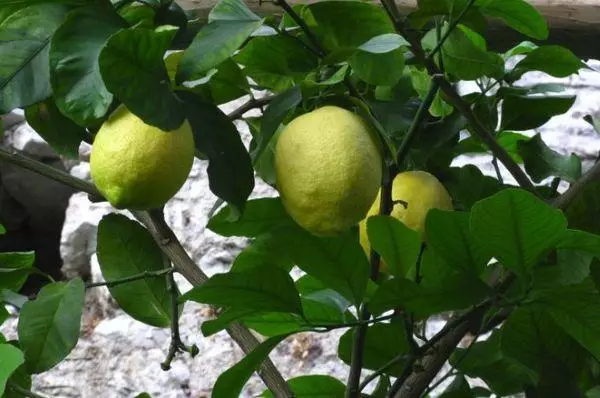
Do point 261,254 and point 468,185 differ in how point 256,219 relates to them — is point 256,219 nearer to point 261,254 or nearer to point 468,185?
point 261,254

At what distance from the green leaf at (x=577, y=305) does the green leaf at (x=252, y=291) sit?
130mm

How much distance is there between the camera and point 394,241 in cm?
47

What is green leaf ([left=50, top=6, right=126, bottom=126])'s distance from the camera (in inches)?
14.8

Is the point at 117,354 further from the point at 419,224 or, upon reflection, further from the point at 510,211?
the point at 510,211

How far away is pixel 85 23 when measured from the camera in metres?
0.39

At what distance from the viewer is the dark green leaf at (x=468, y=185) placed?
62 centimetres

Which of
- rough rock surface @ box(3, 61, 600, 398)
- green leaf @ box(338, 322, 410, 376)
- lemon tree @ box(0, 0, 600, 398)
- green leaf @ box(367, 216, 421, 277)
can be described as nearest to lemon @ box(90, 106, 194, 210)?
lemon tree @ box(0, 0, 600, 398)

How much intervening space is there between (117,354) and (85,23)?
1547 mm

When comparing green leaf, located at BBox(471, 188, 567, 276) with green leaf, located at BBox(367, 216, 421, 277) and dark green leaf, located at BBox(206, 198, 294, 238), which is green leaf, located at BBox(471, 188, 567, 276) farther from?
dark green leaf, located at BBox(206, 198, 294, 238)

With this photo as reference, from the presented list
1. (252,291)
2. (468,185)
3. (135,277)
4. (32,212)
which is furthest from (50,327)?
(32,212)

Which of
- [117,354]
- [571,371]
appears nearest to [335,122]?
[571,371]

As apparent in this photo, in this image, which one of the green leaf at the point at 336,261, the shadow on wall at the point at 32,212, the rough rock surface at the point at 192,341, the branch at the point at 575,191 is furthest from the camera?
the shadow on wall at the point at 32,212

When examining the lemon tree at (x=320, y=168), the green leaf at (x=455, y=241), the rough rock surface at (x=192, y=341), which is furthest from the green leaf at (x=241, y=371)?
the rough rock surface at (x=192, y=341)

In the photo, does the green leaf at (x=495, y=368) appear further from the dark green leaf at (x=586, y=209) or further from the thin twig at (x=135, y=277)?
the thin twig at (x=135, y=277)
